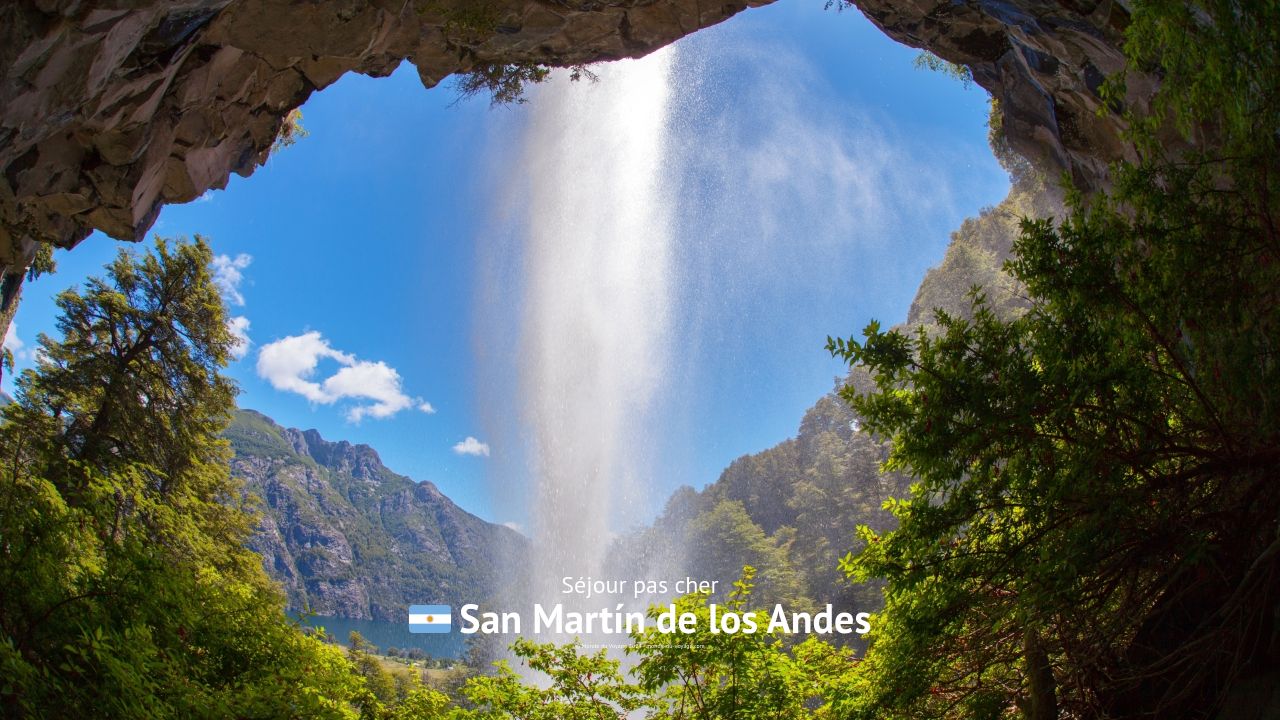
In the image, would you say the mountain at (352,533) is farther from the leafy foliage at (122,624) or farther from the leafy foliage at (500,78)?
the leafy foliage at (122,624)

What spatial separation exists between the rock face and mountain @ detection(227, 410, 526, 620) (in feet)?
389

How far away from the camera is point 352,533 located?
163375 millimetres

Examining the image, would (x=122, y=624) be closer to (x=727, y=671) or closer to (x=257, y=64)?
(x=727, y=671)

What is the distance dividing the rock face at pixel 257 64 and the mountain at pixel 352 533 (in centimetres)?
11846

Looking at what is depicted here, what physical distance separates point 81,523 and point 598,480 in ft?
94.2

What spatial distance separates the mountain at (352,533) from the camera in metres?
141

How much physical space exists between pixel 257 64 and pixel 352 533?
174 m

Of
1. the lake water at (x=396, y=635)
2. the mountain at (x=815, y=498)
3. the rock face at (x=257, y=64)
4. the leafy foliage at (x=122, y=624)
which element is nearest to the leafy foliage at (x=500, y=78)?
the rock face at (x=257, y=64)

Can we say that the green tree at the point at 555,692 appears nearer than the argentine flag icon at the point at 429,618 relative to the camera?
Yes

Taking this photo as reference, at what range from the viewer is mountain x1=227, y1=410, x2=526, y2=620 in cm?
14062

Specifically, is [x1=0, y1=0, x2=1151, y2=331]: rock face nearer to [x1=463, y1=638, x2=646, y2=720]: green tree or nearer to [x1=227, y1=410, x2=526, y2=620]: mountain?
[x1=463, y1=638, x2=646, y2=720]: green tree

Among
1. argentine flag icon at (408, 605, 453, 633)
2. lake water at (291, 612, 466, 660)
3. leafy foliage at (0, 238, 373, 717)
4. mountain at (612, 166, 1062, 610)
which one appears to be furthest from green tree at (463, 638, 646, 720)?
lake water at (291, 612, 466, 660)

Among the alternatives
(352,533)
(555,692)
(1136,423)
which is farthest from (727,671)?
(352,533)

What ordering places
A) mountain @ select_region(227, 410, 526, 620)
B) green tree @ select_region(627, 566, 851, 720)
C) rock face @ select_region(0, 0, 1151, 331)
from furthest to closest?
mountain @ select_region(227, 410, 526, 620) → green tree @ select_region(627, 566, 851, 720) → rock face @ select_region(0, 0, 1151, 331)
